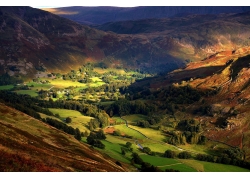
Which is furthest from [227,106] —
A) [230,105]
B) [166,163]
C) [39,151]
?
[39,151]

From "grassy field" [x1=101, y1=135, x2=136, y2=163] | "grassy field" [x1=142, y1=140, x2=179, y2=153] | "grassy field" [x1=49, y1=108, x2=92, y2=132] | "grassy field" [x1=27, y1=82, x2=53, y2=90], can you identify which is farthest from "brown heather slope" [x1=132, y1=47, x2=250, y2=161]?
"grassy field" [x1=27, y1=82, x2=53, y2=90]

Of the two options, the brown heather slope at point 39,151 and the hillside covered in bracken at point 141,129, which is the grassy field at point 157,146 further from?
the brown heather slope at point 39,151

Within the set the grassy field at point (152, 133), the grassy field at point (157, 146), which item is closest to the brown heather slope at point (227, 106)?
the grassy field at point (152, 133)

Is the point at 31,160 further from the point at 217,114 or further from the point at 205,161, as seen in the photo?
the point at 217,114

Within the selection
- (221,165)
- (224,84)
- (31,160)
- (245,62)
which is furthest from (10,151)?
(245,62)

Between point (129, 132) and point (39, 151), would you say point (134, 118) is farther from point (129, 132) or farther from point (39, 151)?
point (39, 151)

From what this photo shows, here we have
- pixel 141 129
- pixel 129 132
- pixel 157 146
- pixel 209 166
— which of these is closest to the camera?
pixel 209 166

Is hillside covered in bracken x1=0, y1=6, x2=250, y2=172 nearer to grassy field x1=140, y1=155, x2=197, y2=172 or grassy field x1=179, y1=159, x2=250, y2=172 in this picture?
grassy field x1=179, y1=159, x2=250, y2=172
